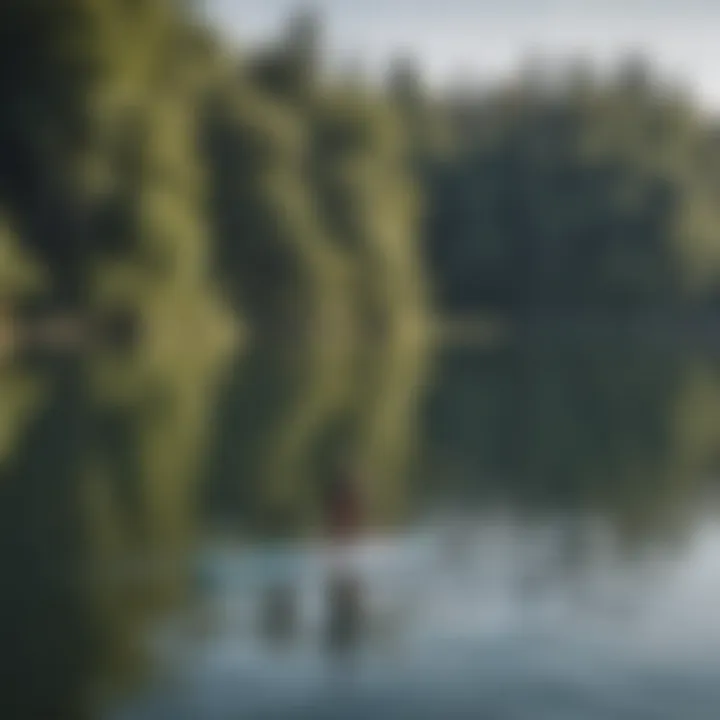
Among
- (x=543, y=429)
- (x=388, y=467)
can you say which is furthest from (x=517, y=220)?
(x=388, y=467)

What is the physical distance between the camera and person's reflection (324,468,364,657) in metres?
7.30

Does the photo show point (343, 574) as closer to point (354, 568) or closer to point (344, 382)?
point (354, 568)

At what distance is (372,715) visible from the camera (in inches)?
245

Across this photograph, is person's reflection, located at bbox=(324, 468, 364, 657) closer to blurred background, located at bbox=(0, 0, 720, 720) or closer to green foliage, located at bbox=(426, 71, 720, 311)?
blurred background, located at bbox=(0, 0, 720, 720)

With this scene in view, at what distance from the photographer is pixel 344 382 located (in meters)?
19.9

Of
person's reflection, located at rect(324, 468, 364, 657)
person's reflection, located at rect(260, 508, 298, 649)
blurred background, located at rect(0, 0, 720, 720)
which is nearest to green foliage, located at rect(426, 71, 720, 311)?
blurred background, located at rect(0, 0, 720, 720)

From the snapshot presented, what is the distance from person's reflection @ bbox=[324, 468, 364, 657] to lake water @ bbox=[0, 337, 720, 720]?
0.08 feet

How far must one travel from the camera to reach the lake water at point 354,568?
21.4ft

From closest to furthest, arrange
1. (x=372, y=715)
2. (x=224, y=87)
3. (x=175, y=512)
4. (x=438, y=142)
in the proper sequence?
(x=372, y=715) → (x=175, y=512) → (x=224, y=87) → (x=438, y=142)

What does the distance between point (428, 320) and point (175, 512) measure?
17.4 metres

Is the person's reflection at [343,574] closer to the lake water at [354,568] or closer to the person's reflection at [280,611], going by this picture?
the lake water at [354,568]

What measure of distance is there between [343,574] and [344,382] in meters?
11.5

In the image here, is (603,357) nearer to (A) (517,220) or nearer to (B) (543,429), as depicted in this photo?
(A) (517,220)

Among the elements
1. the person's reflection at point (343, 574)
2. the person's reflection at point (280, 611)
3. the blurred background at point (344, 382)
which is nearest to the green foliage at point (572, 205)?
the blurred background at point (344, 382)
